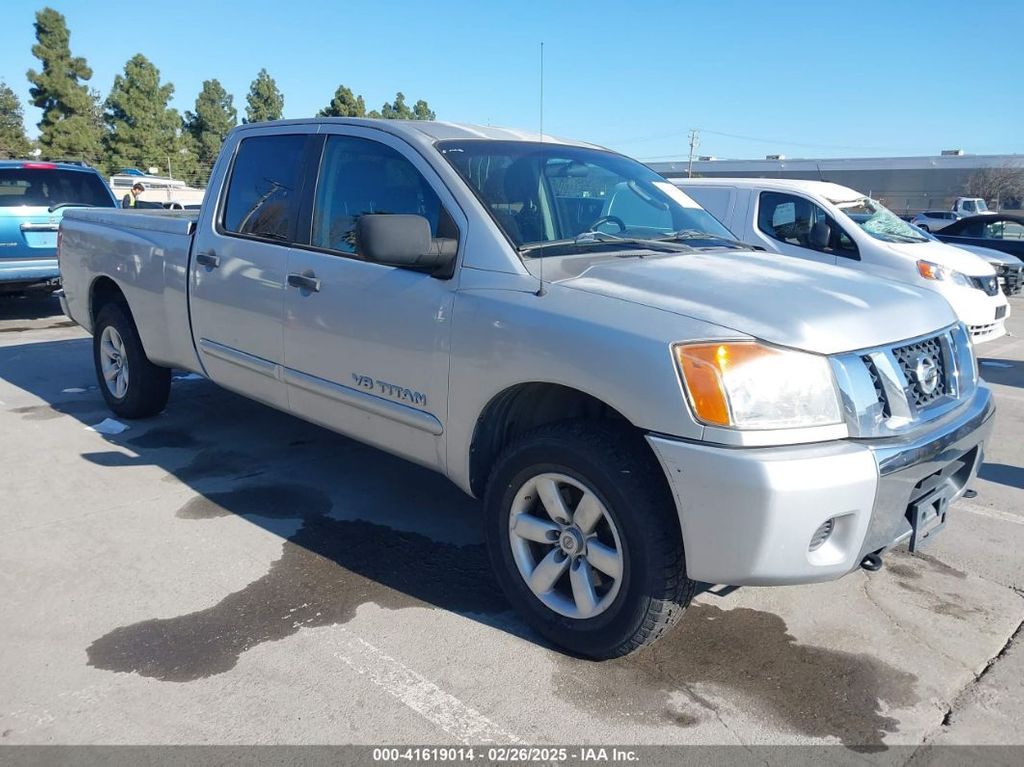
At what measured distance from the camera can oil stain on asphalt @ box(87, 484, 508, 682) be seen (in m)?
3.07

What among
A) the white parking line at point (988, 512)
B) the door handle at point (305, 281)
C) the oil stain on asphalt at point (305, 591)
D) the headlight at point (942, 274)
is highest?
Result: the door handle at point (305, 281)

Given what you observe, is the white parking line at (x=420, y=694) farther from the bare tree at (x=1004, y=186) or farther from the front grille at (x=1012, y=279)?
the bare tree at (x=1004, y=186)

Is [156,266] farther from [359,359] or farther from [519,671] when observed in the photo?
[519,671]

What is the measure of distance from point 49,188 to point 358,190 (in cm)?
793

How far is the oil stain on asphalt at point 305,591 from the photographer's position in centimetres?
307

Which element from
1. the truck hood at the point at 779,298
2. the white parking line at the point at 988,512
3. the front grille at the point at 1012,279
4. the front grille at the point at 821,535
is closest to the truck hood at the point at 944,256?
the white parking line at the point at 988,512

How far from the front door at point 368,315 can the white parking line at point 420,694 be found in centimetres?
84

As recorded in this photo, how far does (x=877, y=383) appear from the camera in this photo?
276 centimetres

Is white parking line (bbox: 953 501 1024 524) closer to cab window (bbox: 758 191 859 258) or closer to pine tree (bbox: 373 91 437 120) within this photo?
cab window (bbox: 758 191 859 258)

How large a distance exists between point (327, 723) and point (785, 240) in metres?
7.54

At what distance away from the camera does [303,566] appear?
378cm

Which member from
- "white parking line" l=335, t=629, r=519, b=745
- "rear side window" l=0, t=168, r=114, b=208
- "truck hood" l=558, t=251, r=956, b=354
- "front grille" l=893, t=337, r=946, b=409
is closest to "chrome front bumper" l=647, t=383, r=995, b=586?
"front grille" l=893, t=337, r=946, b=409

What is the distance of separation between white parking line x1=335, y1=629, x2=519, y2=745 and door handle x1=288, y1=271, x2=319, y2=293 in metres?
1.62

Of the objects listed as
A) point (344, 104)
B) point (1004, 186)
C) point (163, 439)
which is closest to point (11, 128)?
point (344, 104)
